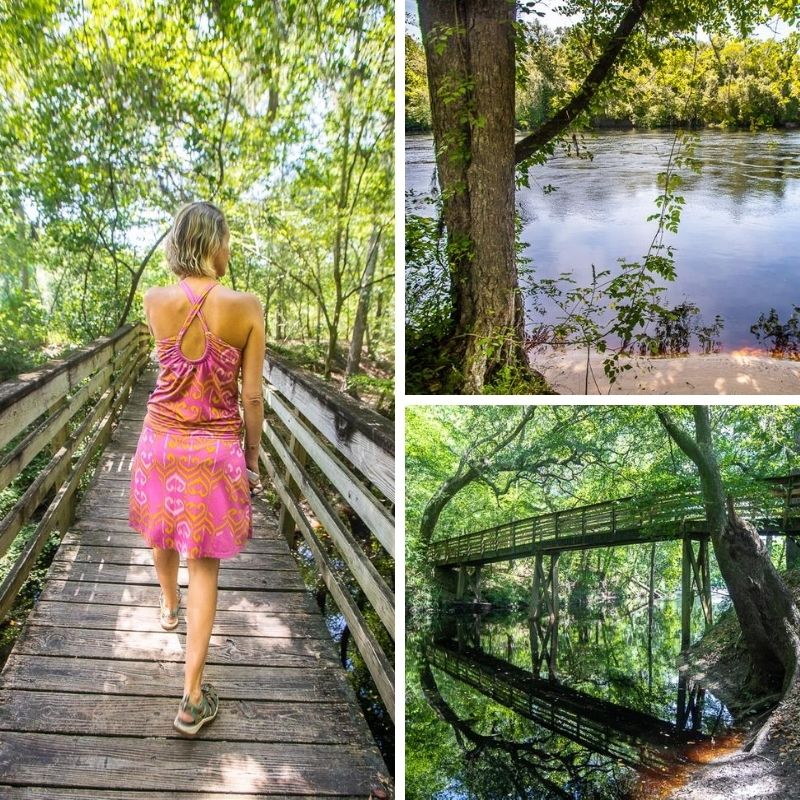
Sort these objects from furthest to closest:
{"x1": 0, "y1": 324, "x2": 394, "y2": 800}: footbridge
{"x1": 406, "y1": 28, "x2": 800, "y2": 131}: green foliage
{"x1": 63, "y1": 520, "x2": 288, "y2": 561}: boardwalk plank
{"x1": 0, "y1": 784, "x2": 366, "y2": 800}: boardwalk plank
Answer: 1. {"x1": 63, "y1": 520, "x2": 288, "y2": 561}: boardwalk plank
2. {"x1": 406, "y1": 28, "x2": 800, "y2": 131}: green foliage
3. {"x1": 0, "y1": 324, "x2": 394, "y2": 800}: footbridge
4. {"x1": 0, "y1": 784, "x2": 366, "y2": 800}: boardwalk plank

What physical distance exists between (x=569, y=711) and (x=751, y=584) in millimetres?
779

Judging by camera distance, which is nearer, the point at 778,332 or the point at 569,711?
the point at 569,711

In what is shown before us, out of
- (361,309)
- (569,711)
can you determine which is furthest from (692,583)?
(361,309)

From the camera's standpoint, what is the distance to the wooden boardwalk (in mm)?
1598

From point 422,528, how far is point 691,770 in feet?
3.97

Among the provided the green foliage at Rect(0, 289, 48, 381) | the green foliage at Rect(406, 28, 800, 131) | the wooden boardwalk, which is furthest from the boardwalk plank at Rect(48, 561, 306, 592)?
the green foliage at Rect(0, 289, 48, 381)

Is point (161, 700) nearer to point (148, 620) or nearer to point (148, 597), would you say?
point (148, 620)

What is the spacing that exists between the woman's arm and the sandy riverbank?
119 cm

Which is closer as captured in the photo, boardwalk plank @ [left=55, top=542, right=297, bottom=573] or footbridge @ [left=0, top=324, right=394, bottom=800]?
footbridge @ [left=0, top=324, right=394, bottom=800]

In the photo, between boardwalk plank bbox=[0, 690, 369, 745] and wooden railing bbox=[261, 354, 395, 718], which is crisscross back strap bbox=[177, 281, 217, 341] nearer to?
wooden railing bbox=[261, 354, 395, 718]

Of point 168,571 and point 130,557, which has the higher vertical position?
point 168,571

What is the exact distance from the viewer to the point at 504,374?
2547 millimetres

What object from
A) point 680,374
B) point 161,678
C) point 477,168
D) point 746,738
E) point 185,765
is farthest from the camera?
point 477,168

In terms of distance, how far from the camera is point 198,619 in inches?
71.6
